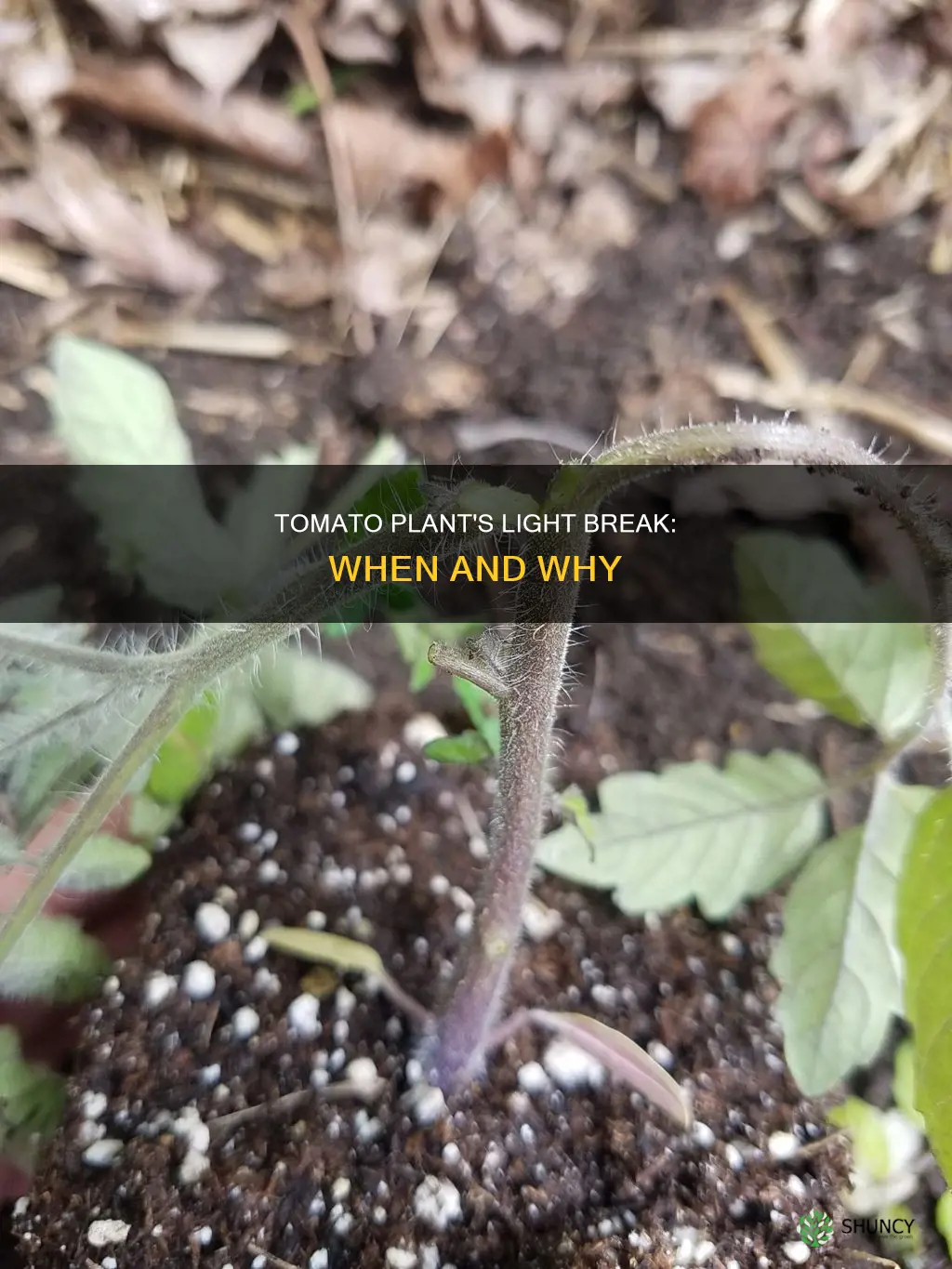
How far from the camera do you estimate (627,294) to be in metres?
1.02

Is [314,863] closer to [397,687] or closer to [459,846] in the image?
[459,846]

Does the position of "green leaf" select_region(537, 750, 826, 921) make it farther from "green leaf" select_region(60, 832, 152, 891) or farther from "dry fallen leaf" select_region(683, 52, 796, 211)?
"dry fallen leaf" select_region(683, 52, 796, 211)

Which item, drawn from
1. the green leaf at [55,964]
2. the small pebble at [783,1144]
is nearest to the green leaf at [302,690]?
the green leaf at [55,964]

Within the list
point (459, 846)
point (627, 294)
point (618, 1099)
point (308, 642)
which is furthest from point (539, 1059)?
point (627, 294)

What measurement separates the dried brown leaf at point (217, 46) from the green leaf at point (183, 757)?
736 millimetres

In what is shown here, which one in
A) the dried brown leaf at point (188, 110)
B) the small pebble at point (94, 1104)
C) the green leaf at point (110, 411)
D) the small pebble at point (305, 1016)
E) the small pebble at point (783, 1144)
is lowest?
the small pebble at point (94, 1104)

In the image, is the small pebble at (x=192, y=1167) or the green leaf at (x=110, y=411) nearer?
the small pebble at (x=192, y=1167)

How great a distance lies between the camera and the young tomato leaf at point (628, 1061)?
0.53 m

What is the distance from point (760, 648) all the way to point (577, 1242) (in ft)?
1.27

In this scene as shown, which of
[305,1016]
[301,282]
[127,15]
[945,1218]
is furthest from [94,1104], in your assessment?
[127,15]

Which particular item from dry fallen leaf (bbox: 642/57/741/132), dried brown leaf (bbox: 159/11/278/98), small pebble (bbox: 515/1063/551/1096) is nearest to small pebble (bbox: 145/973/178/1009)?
small pebble (bbox: 515/1063/551/1096)

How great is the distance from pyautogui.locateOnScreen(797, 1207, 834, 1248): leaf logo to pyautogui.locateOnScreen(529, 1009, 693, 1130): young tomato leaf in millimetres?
80

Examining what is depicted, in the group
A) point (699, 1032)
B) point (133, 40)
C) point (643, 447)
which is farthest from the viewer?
point (133, 40)

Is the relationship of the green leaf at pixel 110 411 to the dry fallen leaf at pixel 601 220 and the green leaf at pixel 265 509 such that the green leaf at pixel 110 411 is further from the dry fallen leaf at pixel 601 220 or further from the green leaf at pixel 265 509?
the dry fallen leaf at pixel 601 220
